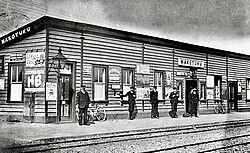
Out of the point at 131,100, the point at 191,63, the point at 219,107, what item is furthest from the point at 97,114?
the point at 219,107

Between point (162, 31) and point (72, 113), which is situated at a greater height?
point (162, 31)

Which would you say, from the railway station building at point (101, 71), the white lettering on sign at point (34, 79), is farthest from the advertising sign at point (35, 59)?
the white lettering on sign at point (34, 79)

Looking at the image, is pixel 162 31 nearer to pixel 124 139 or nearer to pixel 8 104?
pixel 124 139

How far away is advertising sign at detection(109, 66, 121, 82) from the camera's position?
909 centimetres

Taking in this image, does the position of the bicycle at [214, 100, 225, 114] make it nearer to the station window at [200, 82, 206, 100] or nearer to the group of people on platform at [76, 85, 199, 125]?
the station window at [200, 82, 206, 100]

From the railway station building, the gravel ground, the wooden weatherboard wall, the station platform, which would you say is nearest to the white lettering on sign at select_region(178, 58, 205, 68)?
the railway station building

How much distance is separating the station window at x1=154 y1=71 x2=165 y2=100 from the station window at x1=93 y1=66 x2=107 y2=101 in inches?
59.8

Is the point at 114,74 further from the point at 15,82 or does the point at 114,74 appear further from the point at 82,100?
the point at 15,82

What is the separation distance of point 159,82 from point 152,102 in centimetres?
59

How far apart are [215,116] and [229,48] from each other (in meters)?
4.84

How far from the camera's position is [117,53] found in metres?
9.28

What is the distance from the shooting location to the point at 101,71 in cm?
901

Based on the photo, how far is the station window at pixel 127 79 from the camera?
9180 mm

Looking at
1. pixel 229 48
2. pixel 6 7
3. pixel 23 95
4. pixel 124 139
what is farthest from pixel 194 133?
pixel 6 7
